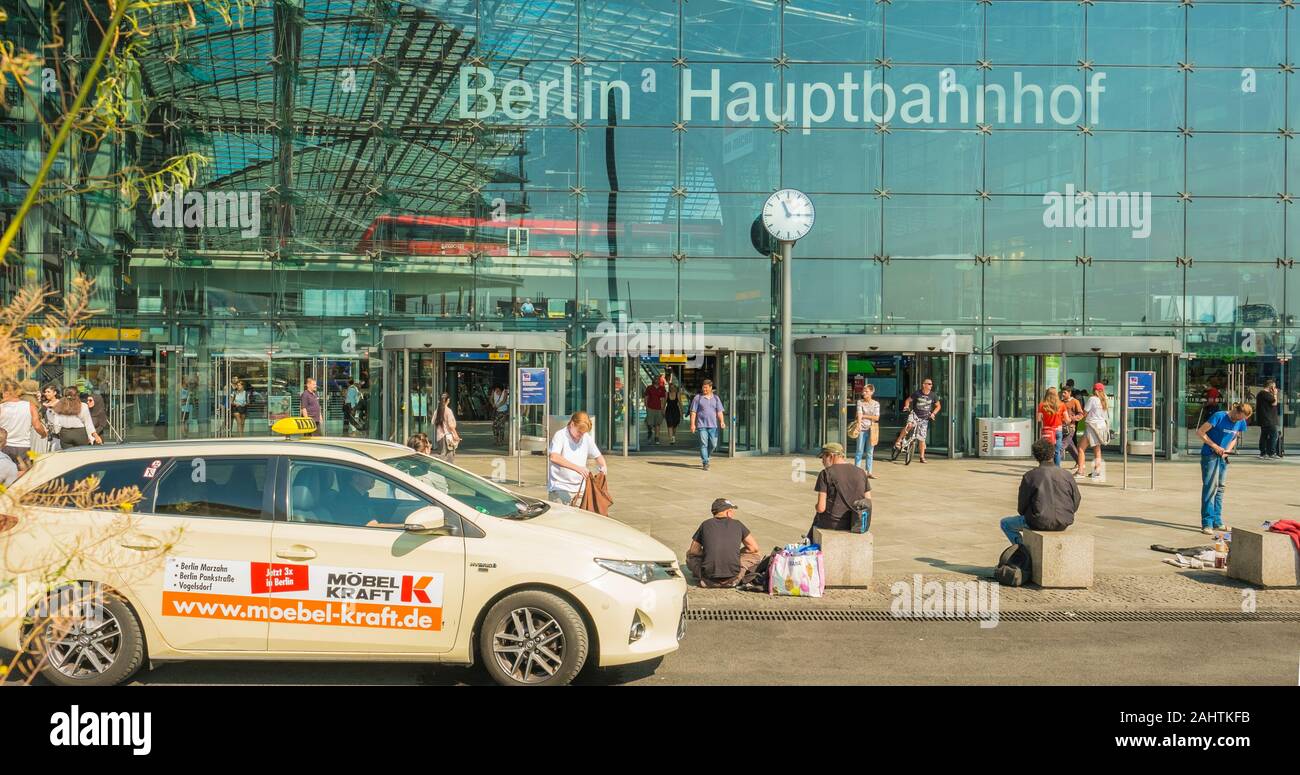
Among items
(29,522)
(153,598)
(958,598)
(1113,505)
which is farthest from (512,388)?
(29,522)

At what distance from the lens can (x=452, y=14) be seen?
24484 mm

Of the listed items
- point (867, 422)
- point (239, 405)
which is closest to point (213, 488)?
point (867, 422)

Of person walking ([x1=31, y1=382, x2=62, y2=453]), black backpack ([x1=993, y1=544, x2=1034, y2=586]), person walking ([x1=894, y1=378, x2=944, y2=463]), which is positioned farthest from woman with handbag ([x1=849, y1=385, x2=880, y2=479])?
person walking ([x1=31, y1=382, x2=62, y2=453])

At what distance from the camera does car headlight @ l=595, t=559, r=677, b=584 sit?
19.8 ft

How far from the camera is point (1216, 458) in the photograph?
1197 centimetres

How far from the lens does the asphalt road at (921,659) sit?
636cm

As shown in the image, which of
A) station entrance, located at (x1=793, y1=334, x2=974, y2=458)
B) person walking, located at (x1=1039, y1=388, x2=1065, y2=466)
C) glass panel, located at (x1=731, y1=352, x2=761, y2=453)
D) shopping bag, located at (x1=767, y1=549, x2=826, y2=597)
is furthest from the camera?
glass panel, located at (x1=731, y1=352, x2=761, y2=453)

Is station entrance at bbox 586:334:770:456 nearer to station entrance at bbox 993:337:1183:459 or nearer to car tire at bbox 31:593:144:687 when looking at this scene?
station entrance at bbox 993:337:1183:459

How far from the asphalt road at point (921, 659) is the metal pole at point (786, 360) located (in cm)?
1550

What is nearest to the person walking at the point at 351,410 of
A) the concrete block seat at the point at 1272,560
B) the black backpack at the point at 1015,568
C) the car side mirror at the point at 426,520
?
the black backpack at the point at 1015,568

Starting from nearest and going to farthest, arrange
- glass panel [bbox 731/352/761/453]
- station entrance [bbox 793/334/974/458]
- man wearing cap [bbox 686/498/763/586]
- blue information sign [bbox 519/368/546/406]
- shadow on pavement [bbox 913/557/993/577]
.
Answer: man wearing cap [bbox 686/498/763/586], shadow on pavement [bbox 913/557/993/577], blue information sign [bbox 519/368/546/406], station entrance [bbox 793/334/974/458], glass panel [bbox 731/352/761/453]

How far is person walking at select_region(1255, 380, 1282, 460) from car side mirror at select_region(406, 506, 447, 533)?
23.1 m

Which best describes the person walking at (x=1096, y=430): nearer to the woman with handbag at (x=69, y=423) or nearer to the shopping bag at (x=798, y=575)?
the shopping bag at (x=798, y=575)

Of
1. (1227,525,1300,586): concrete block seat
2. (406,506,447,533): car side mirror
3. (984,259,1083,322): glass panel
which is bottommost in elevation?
(1227,525,1300,586): concrete block seat
